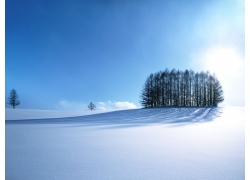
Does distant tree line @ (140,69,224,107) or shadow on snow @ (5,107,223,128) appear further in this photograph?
distant tree line @ (140,69,224,107)

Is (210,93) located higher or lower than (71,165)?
higher

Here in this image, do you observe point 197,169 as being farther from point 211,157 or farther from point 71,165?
point 71,165

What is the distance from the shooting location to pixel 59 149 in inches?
82.8

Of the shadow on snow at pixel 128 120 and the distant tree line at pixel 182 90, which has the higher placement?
the distant tree line at pixel 182 90

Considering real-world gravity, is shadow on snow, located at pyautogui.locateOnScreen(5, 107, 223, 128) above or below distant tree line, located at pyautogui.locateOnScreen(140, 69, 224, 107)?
below

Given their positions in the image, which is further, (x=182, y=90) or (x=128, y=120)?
(x=182, y=90)

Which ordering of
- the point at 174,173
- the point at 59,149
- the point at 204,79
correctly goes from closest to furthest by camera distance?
1. the point at 174,173
2. the point at 59,149
3. the point at 204,79

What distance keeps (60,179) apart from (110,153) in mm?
766

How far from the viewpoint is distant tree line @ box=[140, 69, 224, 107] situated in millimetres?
22703

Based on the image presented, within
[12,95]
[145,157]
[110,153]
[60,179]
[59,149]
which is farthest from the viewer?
[12,95]

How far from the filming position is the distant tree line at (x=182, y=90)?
894 inches

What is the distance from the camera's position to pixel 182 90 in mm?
23859

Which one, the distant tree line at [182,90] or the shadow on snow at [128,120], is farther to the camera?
the distant tree line at [182,90]

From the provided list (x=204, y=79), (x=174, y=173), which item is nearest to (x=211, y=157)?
(x=174, y=173)
